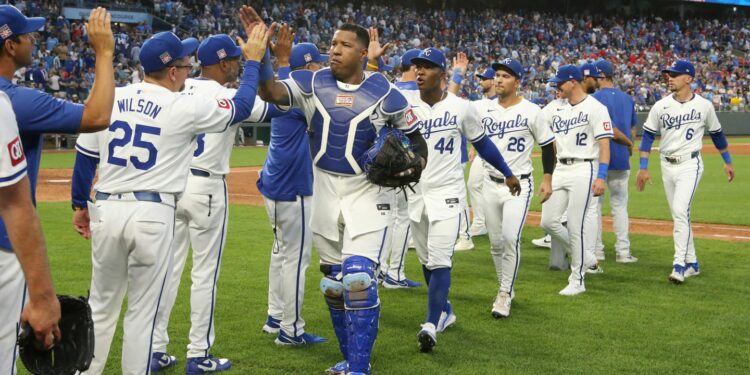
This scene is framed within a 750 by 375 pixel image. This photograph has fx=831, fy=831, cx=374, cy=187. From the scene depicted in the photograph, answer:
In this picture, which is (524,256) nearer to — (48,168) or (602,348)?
(602,348)

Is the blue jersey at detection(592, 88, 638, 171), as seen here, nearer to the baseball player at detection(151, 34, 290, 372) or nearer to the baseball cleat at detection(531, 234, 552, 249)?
the baseball cleat at detection(531, 234, 552, 249)

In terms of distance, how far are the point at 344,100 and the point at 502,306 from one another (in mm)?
2926

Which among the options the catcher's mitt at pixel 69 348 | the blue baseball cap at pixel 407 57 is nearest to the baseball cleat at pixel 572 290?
the blue baseball cap at pixel 407 57

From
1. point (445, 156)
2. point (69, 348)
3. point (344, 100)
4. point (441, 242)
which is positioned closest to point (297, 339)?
point (441, 242)

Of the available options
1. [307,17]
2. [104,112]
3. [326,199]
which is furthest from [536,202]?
[307,17]

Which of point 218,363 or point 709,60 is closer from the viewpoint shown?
point 218,363

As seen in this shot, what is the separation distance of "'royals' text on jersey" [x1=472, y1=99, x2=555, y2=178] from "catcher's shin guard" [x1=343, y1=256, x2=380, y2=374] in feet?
9.82

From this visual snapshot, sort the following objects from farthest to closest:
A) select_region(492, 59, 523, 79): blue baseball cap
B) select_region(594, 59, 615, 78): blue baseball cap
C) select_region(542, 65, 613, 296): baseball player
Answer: select_region(594, 59, 615, 78): blue baseball cap < select_region(542, 65, 613, 296): baseball player < select_region(492, 59, 523, 79): blue baseball cap

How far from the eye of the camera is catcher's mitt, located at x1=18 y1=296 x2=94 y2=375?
11.2 ft

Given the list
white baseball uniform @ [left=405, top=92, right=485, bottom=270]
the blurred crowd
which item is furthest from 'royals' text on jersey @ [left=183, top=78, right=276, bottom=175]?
the blurred crowd

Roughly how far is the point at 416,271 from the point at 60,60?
22878mm

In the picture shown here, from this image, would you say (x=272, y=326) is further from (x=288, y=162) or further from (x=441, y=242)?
(x=441, y=242)

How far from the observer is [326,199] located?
5500 mm

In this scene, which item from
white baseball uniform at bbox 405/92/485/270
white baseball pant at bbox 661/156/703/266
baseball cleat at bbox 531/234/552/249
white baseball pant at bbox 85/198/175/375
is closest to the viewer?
white baseball pant at bbox 85/198/175/375
